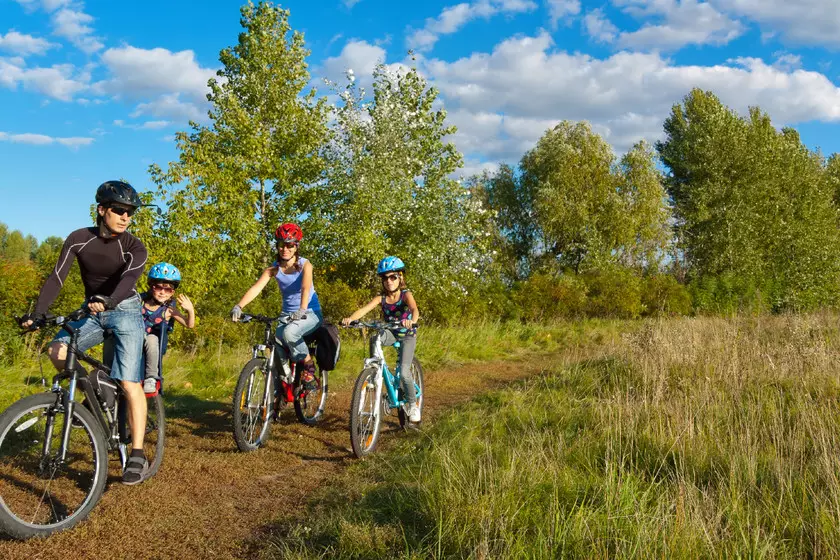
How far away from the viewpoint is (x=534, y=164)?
35.5 m

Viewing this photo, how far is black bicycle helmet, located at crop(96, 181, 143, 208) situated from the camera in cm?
463

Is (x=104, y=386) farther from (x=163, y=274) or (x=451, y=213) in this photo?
(x=451, y=213)

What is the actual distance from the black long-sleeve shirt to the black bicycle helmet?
0.81 ft

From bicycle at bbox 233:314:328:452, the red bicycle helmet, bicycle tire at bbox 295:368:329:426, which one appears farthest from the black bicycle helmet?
bicycle tire at bbox 295:368:329:426

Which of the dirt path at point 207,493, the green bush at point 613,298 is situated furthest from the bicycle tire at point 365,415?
the green bush at point 613,298

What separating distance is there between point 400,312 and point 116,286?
319cm

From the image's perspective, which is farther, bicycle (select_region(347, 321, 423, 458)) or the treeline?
the treeline

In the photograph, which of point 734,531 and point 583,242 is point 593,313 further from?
point 734,531

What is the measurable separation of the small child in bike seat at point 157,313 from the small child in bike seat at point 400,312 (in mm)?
1764

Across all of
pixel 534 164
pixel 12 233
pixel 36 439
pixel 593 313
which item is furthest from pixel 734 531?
pixel 12 233

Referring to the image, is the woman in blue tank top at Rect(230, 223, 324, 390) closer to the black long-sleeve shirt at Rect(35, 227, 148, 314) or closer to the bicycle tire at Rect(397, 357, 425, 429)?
the bicycle tire at Rect(397, 357, 425, 429)

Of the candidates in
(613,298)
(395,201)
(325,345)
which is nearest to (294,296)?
Result: (325,345)

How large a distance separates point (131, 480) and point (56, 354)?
1.14 metres

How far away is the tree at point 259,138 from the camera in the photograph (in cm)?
1545
